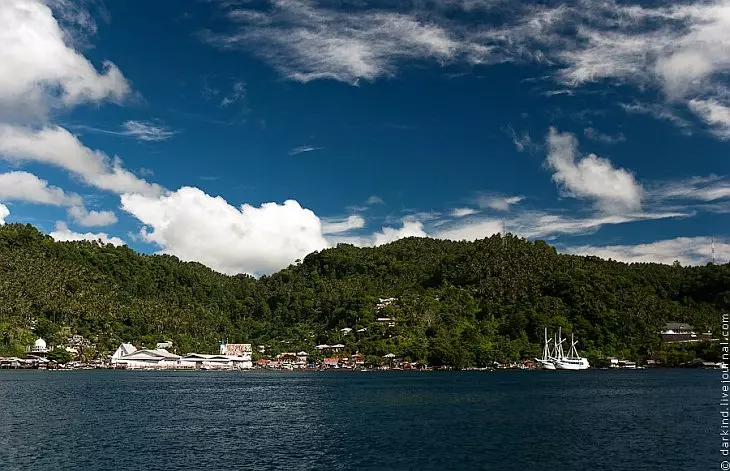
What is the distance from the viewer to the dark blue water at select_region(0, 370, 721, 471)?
46.1 metres

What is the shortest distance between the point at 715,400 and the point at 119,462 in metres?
76.5

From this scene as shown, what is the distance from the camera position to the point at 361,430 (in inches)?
2440

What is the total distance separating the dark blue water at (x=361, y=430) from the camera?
46125 millimetres

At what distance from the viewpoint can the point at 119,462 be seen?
148 feet

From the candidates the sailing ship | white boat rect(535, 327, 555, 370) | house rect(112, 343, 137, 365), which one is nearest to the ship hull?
the sailing ship

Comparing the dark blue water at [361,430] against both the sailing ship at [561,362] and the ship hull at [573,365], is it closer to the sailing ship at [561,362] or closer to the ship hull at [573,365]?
the ship hull at [573,365]

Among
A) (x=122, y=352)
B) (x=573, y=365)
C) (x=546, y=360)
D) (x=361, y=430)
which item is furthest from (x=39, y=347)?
(x=573, y=365)

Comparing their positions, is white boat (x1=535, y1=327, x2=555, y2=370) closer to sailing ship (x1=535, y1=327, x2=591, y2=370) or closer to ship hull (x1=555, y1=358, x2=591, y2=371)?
sailing ship (x1=535, y1=327, x2=591, y2=370)

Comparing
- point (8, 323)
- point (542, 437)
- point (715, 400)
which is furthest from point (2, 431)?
point (8, 323)

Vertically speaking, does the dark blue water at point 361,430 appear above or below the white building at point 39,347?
below

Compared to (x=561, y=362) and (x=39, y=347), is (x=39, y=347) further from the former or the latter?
(x=561, y=362)

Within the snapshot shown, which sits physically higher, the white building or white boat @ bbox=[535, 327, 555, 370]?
the white building

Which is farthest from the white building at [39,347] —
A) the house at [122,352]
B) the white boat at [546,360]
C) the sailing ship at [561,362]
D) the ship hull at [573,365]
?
the ship hull at [573,365]

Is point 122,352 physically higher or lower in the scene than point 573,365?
higher
